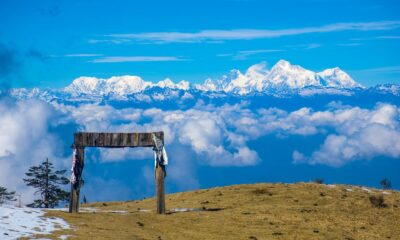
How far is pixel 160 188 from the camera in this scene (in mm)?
46000

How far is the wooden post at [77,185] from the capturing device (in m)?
43.8

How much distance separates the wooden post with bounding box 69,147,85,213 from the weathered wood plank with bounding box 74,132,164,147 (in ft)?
2.64

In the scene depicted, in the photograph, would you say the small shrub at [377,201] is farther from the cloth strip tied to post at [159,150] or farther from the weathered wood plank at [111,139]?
the weathered wood plank at [111,139]

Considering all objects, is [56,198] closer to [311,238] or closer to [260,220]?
[260,220]

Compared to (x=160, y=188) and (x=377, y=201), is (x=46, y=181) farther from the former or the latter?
(x=377, y=201)

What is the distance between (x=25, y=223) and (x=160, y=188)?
551 inches

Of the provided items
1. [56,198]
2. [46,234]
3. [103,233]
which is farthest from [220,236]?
[56,198]

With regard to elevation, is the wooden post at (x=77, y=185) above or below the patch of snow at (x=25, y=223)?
above

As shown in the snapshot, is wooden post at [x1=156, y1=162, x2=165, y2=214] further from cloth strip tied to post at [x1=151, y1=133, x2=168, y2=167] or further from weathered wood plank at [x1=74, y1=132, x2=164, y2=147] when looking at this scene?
weathered wood plank at [x1=74, y1=132, x2=164, y2=147]

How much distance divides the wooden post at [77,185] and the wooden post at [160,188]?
6215mm

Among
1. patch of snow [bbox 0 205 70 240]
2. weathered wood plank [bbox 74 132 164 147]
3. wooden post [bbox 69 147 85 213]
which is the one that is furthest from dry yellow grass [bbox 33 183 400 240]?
weathered wood plank [bbox 74 132 164 147]

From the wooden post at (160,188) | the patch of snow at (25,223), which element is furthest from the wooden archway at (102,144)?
the patch of snow at (25,223)

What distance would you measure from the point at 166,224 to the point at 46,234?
1109 centimetres

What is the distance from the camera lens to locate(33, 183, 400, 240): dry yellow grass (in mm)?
37656
